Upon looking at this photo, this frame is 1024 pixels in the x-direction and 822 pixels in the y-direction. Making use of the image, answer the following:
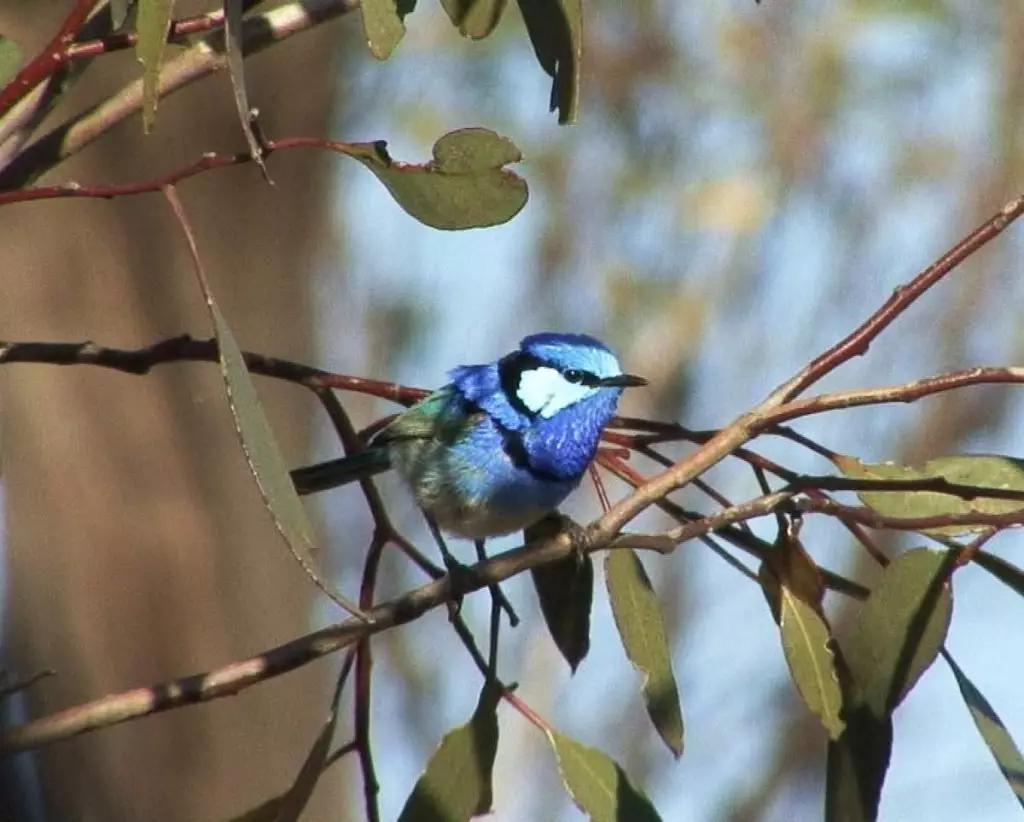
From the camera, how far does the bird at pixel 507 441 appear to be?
2.16 m

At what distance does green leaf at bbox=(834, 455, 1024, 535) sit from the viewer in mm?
1492

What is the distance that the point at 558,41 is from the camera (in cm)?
140

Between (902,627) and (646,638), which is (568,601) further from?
(902,627)

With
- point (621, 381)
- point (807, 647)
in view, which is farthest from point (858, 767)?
point (621, 381)

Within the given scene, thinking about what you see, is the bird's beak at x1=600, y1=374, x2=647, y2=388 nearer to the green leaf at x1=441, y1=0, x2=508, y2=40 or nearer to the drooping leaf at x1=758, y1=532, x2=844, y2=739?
the drooping leaf at x1=758, y1=532, x2=844, y2=739

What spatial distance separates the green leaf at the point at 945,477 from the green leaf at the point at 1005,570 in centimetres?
4

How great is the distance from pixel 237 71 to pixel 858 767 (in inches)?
31.4

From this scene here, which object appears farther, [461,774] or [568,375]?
[568,375]

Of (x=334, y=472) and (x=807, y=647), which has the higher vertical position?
(x=334, y=472)

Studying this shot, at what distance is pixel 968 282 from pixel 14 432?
3320mm

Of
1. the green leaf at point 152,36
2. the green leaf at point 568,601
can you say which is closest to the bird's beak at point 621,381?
the green leaf at point 568,601

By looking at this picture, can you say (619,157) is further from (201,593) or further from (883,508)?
(883,508)

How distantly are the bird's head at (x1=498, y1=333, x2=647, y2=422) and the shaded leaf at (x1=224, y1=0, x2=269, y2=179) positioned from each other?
1.11 m

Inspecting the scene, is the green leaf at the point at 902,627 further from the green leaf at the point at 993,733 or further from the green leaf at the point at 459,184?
the green leaf at the point at 459,184
